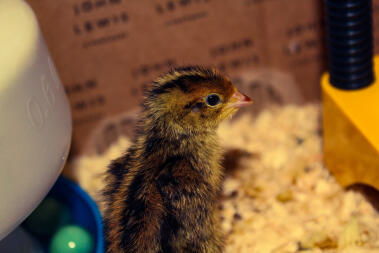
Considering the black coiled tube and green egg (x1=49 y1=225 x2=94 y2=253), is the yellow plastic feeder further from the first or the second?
green egg (x1=49 y1=225 x2=94 y2=253)

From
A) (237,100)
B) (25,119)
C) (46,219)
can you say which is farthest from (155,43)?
(25,119)

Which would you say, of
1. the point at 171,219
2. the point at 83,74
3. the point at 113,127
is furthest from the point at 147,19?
the point at 171,219

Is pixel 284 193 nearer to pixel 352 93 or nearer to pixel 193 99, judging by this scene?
pixel 352 93

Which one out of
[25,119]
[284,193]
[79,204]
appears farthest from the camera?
[284,193]

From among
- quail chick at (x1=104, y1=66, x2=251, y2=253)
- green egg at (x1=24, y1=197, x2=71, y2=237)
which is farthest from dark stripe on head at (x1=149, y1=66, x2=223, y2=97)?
green egg at (x1=24, y1=197, x2=71, y2=237)

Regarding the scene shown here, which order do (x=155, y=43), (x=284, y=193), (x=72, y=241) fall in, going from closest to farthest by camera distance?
(x=72, y=241) → (x=284, y=193) → (x=155, y=43)

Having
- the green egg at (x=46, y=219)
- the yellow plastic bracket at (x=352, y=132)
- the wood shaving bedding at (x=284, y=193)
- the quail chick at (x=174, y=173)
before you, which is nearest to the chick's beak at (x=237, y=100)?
the quail chick at (x=174, y=173)
